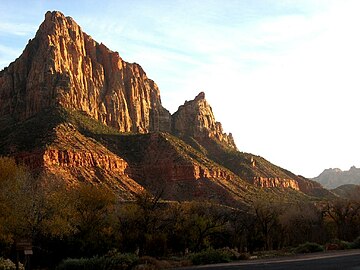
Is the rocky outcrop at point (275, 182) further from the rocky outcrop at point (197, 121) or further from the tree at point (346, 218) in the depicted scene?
the tree at point (346, 218)

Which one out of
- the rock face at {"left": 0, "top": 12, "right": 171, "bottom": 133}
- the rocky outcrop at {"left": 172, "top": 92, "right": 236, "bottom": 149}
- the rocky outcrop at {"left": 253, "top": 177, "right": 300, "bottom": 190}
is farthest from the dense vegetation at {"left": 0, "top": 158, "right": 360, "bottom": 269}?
the rocky outcrop at {"left": 172, "top": 92, "right": 236, "bottom": 149}

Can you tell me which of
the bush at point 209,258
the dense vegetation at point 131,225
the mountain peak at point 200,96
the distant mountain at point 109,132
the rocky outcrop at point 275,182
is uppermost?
the mountain peak at point 200,96

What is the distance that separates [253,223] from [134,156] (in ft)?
228

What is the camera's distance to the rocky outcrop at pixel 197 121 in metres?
171

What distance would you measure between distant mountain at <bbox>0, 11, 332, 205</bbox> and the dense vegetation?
25.9m

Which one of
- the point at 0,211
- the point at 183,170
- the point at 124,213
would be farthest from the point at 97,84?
the point at 0,211

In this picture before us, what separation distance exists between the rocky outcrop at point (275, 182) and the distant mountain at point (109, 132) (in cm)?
37

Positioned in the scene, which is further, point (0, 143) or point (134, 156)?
point (134, 156)

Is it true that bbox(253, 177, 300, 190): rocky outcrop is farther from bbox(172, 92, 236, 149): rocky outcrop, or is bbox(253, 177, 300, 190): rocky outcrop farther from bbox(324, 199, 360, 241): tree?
bbox(324, 199, 360, 241): tree

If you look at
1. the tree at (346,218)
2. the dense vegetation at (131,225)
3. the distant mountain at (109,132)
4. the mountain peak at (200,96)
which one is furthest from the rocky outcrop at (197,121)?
the dense vegetation at (131,225)

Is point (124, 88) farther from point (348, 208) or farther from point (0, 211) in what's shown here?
point (0, 211)

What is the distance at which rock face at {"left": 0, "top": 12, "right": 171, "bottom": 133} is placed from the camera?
13662 cm

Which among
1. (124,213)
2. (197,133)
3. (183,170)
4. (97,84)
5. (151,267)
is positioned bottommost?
(151,267)

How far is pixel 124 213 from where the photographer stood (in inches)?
2068
